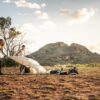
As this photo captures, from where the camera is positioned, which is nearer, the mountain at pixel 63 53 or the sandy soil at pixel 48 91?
the sandy soil at pixel 48 91

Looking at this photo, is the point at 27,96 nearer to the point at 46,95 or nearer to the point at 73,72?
the point at 46,95

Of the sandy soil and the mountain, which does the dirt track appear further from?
the mountain

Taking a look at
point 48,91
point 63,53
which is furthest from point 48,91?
point 63,53

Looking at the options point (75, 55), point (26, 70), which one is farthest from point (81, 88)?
point (75, 55)

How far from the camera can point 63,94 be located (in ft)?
30.6

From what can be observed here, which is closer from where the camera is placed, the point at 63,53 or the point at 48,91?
the point at 48,91

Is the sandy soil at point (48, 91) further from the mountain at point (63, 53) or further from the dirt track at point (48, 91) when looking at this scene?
the mountain at point (63, 53)

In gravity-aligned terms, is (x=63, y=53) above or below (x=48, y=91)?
above

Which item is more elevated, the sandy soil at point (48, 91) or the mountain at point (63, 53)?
the mountain at point (63, 53)

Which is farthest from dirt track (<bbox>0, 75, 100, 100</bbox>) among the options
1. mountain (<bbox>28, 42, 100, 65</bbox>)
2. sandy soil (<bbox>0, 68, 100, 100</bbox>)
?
mountain (<bbox>28, 42, 100, 65</bbox>)

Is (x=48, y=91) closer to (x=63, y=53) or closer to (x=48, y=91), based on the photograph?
(x=48, y=91)

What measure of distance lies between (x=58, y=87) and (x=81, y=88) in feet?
2.70

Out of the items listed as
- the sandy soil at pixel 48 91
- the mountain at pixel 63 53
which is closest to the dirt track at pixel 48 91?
the sandy soil at pixel 48 91

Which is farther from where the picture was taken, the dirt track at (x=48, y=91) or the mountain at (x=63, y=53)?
the mountain at (x=63, y=53)
